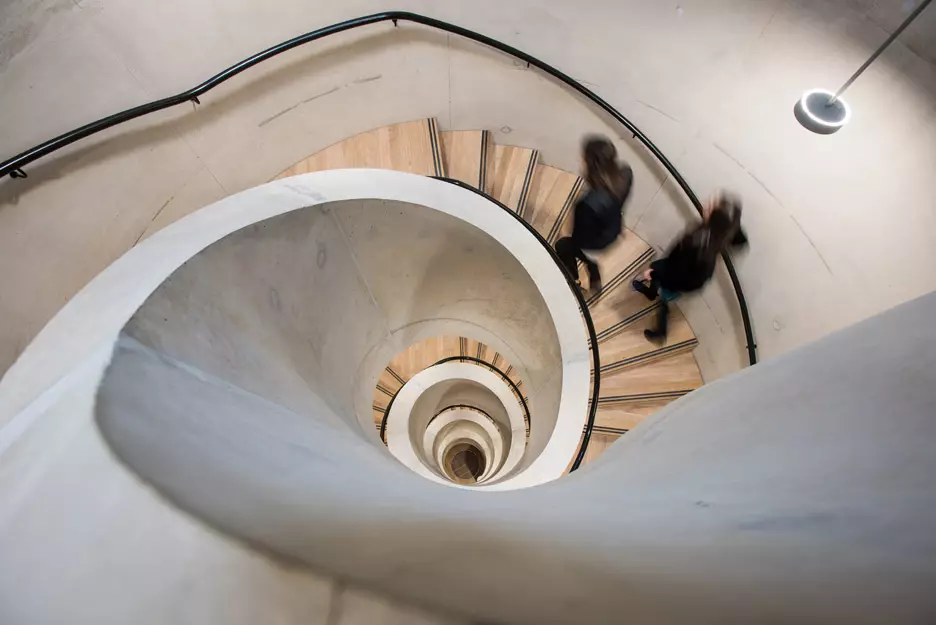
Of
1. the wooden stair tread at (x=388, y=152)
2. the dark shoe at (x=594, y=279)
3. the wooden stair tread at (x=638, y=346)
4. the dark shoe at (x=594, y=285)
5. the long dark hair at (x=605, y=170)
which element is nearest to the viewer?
the long dark hair at (x=605, y=170)

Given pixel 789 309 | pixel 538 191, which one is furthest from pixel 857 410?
pixel 538 191

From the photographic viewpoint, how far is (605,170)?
3516mm

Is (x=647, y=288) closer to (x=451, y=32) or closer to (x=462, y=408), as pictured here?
(x=451, y=32)

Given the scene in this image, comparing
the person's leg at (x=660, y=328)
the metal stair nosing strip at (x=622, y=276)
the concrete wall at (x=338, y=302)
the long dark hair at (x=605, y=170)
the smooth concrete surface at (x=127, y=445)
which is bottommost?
the smooth concrete surface at (x=127, y=445)

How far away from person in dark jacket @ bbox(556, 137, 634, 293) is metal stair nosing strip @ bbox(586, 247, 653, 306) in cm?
100

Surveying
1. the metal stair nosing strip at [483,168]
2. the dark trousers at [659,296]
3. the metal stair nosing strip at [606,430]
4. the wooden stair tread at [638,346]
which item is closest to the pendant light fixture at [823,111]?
the dark trousers at [659,296]

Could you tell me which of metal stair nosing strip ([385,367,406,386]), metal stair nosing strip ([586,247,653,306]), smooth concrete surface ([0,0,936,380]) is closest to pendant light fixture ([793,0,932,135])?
smooth concrete surface ([0,0,936,380])

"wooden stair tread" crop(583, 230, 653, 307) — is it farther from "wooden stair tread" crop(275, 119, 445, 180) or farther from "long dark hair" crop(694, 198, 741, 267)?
"wooden stair tread" crop(275, 119, 445, 180)

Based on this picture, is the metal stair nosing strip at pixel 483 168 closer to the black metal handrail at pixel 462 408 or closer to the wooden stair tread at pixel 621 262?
the wooden stair tread at pixel 621 262

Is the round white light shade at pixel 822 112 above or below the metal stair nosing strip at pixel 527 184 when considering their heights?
below

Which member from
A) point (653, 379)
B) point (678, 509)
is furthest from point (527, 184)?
point (678, 509)

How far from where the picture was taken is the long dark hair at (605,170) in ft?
11.5

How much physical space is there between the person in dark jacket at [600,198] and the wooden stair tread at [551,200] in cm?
111

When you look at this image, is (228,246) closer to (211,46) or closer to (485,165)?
(211,46)
